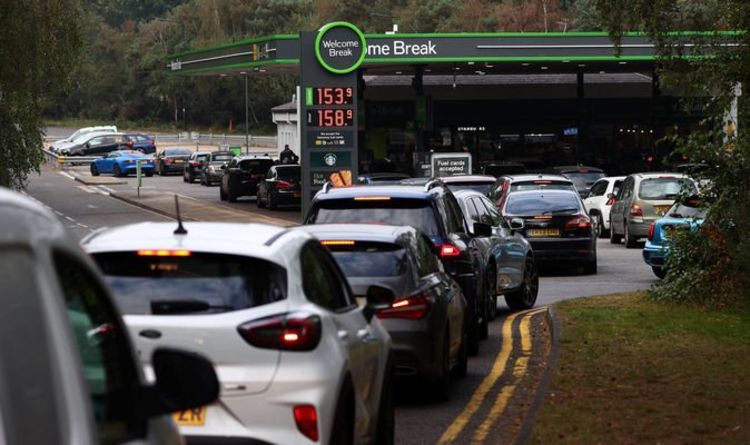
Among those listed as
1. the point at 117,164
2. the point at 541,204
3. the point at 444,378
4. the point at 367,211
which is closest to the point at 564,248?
the point at 541,204

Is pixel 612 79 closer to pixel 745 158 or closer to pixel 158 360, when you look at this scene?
pixel 745 158

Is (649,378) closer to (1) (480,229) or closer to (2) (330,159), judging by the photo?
(1) (480,229)

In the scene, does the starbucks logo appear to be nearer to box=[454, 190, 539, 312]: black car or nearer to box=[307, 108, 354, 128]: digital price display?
box=[307, 108, 354, 128]: digital price display

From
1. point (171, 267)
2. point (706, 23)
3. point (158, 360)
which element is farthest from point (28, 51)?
point (158, 360)

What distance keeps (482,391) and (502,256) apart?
6954mm

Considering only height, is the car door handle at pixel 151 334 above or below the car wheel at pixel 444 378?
above

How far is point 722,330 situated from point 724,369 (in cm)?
283

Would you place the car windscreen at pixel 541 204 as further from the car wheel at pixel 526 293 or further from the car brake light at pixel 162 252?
the car brake light at pixel 162 252

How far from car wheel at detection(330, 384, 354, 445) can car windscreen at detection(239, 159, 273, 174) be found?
50.8 meters

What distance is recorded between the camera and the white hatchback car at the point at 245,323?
718 centimetres

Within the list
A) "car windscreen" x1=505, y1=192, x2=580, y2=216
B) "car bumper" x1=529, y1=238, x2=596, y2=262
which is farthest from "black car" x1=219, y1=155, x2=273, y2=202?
"car bumper" x1=529, y1=238, x2=596, y2=262

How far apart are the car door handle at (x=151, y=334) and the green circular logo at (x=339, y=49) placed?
34.0 meters

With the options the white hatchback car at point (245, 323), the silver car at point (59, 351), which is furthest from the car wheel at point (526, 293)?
the silver car at point (59, 351)

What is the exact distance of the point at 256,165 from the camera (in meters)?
59.0
